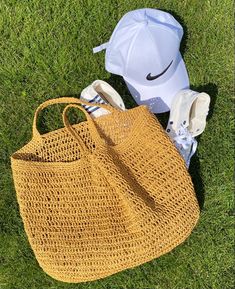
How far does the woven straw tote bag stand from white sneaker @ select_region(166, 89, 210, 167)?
0.15m

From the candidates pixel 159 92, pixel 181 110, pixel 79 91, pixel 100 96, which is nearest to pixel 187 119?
pixel 181 110

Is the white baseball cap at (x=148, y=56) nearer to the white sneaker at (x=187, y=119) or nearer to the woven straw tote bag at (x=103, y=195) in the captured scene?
the white sneaker at (x=187, y=119)

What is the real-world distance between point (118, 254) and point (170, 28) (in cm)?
83

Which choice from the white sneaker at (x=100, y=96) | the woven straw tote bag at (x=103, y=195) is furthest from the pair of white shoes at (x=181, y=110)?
the woven straw tote bag at (x=103, y=195)

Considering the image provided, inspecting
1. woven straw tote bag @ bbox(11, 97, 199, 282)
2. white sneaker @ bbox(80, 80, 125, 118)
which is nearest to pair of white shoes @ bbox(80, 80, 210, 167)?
white sneaker @ bbox(80, 80, 125, 118)

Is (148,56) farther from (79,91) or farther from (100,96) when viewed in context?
(79,91)

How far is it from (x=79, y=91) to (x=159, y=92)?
1.05 feet

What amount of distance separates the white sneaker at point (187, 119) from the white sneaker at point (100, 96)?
199 millimetres

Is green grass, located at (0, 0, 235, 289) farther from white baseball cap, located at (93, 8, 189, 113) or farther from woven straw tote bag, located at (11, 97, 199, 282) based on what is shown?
woven straw tote bag, located at (11, 97, 199, 282)

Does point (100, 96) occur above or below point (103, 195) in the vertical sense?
above

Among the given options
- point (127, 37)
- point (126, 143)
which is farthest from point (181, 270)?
point (127, 37)

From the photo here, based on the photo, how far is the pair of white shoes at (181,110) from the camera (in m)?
2.02

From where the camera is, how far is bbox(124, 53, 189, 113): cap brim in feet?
6.99

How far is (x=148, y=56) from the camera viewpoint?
200cm
